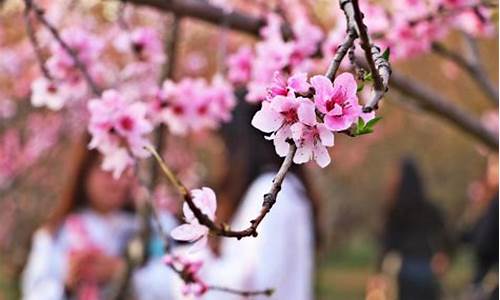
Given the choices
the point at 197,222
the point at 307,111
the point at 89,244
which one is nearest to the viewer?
the point at 307,111

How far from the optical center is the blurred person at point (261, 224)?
8.13 feet

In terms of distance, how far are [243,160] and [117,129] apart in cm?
85

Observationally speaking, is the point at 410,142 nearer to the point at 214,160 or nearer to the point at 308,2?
the point at 214,160

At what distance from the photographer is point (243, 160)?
266 cm

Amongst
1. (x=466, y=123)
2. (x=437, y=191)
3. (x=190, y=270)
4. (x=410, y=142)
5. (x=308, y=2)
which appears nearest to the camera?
(x=190, y=270)

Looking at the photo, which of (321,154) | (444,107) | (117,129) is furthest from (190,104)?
(321,154)

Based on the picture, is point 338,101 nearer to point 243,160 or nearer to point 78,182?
point 243,160

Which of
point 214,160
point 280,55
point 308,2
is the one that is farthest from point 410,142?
point 280,55

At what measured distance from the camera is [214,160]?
13430mm

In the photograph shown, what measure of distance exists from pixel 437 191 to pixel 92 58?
1374 cm

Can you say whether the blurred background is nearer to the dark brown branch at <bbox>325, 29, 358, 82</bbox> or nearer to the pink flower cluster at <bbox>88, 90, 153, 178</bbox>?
the pink flower cluster at <bbox>88, 90, 153, 178</bbox>

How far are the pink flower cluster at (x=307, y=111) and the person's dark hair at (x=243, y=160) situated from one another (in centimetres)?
158

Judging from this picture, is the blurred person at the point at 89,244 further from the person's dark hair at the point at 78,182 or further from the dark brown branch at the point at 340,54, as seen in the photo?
the dark brown branch at the point at 340,54

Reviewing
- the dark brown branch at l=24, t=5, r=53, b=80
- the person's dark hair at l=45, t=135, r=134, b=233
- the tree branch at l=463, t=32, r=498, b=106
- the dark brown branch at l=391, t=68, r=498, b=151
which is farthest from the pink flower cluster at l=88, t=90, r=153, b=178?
the person's dark hair at l=45, t=135, r=134, b=233
